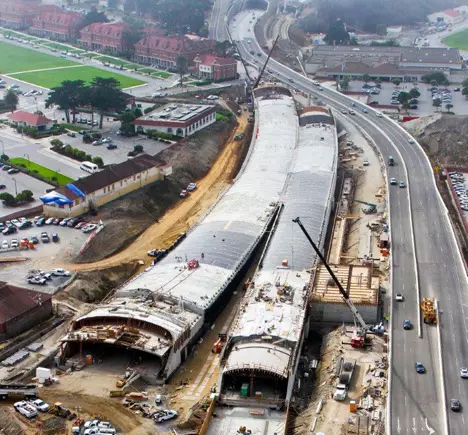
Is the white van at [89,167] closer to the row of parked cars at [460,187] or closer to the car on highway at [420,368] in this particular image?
the row of parked cars at [460,187]

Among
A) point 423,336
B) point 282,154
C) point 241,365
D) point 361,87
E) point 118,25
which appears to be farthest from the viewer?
point 118,25

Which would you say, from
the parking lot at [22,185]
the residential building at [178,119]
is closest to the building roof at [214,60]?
the residential building at [178,119]

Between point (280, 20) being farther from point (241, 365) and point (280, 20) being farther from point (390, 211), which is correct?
point (241, 365)

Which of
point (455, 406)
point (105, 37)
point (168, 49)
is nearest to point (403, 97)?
point (168, 49)

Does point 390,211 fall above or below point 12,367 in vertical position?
above

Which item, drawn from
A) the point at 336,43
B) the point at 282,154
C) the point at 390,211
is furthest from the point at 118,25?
the point at 390,211

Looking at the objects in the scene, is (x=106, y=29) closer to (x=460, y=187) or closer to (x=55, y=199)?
(x=55, y=199)

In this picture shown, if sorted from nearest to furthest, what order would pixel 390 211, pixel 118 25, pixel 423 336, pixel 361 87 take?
pixel 423 336 < pixel 390 211 < pixel 361 87 < pixel 118 25
